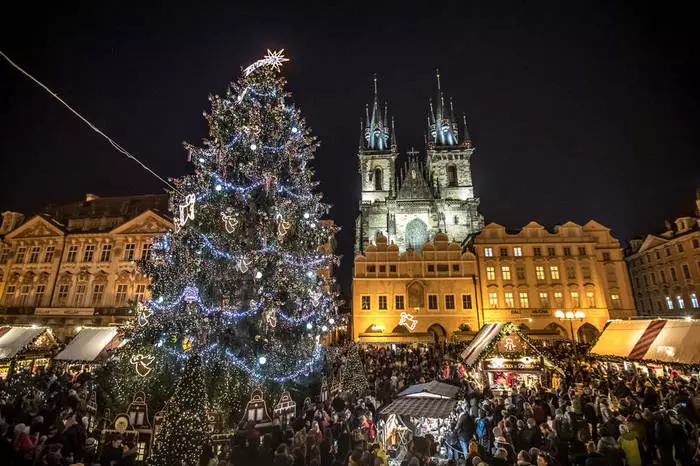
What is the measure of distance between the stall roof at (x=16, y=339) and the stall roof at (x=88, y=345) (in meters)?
1.86

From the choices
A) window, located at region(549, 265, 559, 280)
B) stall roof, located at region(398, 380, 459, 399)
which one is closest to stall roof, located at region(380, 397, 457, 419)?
stall roof, located at region(398, 380, 459, 399)

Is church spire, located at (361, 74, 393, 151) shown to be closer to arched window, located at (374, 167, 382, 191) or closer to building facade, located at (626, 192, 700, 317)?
arched window, located at (374, 167, 382, 191)

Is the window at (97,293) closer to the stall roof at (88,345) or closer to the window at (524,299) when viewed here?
the stall roof at (88,345)

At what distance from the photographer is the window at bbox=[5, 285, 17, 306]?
3325 cm

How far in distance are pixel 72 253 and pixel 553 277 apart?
4747cm

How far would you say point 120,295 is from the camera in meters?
32.3

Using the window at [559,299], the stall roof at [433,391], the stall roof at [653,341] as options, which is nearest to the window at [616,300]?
the window at [559,299]

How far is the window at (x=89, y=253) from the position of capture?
33.9 m

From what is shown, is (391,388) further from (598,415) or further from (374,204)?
(374,204)

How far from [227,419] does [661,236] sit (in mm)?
52182

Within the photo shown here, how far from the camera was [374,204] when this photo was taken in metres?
52.1

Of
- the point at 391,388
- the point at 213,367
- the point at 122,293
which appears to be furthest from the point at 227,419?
the point at 122,293

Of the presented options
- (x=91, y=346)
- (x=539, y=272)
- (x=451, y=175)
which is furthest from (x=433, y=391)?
(x=451, y=175)

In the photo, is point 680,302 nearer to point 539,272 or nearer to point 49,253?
point 539,272
